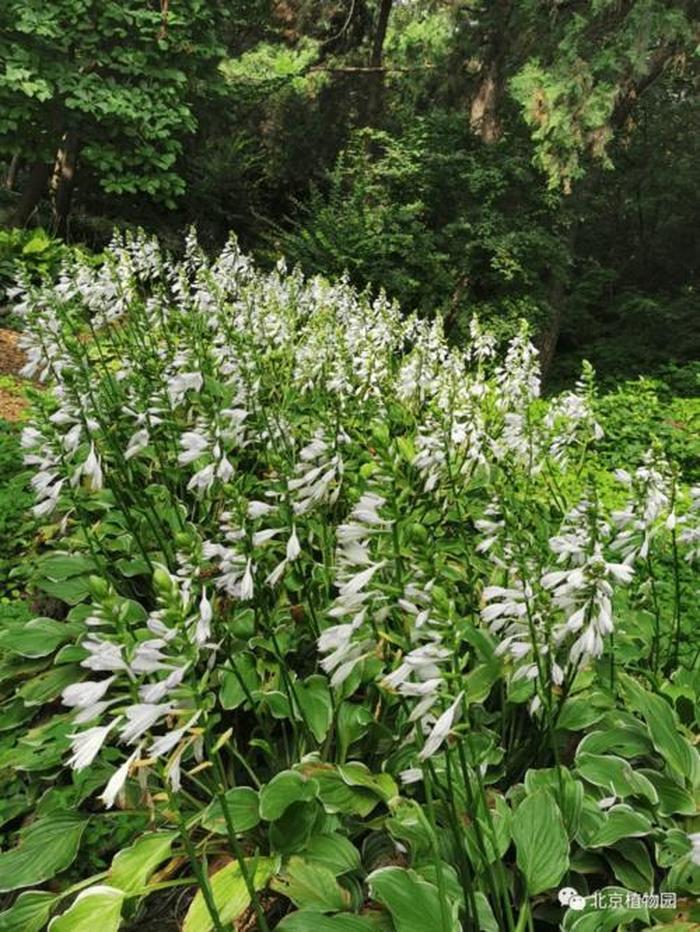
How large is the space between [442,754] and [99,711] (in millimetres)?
1075

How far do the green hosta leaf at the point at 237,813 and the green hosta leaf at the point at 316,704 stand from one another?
301 millimetres

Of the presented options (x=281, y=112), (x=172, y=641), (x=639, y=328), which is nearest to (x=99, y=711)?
(x=172, y=641)

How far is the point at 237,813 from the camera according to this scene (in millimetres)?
1943

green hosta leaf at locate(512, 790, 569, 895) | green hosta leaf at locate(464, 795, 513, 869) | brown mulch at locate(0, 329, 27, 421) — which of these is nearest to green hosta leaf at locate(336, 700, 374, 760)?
green hosta leaf at locate(464, 795, 513, 869)

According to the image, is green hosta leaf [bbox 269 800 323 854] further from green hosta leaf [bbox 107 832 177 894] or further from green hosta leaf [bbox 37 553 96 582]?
green hosta leaf [bbox 37 553 96 582]

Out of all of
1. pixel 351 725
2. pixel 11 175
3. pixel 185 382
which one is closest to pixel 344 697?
pixel 351 725

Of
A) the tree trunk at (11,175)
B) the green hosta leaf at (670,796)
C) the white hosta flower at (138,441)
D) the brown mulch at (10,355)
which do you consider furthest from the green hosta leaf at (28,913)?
the tree trunk at (11,175)

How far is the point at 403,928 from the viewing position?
1597mm

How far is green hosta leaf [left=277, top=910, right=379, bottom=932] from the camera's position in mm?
1646

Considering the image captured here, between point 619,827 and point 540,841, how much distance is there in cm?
24

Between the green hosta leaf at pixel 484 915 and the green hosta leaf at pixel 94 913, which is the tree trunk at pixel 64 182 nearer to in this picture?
the green hosta leaf at pixel 94 913

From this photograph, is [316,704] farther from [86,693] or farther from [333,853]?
[86,693]

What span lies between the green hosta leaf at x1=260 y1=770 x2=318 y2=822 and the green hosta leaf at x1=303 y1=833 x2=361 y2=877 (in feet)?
0.40

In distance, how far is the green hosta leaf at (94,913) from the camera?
168 centimetres
